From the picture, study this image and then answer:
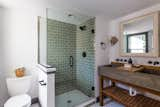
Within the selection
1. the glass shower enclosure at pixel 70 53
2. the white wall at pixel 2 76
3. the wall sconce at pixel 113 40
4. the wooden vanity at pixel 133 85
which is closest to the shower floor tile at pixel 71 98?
the glass shower enclosure at pixel 70 53

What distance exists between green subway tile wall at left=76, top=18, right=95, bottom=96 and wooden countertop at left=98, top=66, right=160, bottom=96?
551 millimetres

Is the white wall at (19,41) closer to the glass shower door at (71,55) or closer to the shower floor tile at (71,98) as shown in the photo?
the glass shower door at (71,55)

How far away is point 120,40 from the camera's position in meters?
2.47

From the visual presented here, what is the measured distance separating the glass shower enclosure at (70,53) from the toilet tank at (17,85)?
538 millimetres

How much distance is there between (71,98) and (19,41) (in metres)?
1.72

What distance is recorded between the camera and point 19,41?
7.07 ft

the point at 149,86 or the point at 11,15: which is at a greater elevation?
the point at 11,15

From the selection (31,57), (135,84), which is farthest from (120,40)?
(31,57)

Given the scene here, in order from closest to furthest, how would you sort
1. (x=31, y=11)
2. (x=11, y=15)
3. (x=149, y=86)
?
1. (x=149, y=86)
2. (x=11, y=15)
3. (x=31, y=11)

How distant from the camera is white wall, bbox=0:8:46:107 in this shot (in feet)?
6.65

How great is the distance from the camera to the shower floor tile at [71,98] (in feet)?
7.20

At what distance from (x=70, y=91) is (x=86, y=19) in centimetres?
185

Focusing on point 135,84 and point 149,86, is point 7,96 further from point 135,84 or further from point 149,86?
point 149,86

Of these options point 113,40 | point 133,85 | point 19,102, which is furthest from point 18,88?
point 113,40
